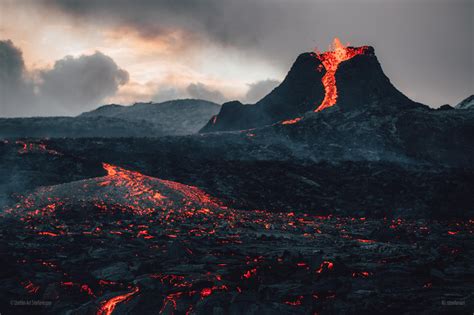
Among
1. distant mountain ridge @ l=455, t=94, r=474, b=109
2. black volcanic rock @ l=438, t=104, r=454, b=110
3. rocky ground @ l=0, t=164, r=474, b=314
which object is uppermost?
distant mountain ridge @ l=455, t=94, r=474, b=109

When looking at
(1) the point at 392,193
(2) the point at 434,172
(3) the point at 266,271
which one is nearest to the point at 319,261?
(3) the point at 266,271

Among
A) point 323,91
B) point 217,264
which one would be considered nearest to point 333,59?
point 323,91

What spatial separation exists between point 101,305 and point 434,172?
33.3m

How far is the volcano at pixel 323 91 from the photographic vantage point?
52.0 meters

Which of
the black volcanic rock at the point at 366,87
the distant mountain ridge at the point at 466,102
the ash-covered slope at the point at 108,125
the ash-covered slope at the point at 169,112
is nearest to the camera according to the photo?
the black volcanic rock at the point at 366,87

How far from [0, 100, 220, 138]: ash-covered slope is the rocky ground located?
176 feet

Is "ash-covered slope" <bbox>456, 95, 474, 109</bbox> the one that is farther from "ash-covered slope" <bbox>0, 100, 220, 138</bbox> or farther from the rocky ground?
the rocky ground

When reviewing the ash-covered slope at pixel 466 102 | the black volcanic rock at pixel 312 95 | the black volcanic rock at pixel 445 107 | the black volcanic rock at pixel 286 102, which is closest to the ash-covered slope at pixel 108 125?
the black volcanic rock at pixel 286 102

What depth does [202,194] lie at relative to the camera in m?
27.8

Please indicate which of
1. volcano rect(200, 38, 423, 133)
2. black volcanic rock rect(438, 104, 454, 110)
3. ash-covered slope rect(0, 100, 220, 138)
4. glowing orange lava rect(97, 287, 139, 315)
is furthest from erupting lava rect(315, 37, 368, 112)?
glowing orange lava rect(97, 287, 139, 315)

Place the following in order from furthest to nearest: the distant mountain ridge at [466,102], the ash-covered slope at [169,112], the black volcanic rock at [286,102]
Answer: the ash-covered slope at [169,112] < the distant mountain ridge at [466,102] < the black volcanic rock at [286,102]

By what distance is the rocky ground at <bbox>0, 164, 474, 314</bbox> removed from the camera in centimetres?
849

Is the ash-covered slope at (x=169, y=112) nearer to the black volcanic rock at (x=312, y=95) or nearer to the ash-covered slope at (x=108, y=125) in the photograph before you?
the ash-covered slope at (x=108, y=125)

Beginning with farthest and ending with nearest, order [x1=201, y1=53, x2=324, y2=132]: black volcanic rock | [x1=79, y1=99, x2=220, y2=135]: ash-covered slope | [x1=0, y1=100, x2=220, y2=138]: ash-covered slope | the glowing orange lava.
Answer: [x1=79, y1=99, x2=220, y2=135]: ash-covered slope, [x1=0, y1=100, x2=220, y2=138]: ash-covered slope, [x1=201, y1=53, x2=324, y2=132]: black volcanic rock, the glowing orange lava
